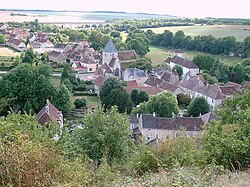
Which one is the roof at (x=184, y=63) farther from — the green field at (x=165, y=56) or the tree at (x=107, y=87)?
the tree at (x=107, y=87)

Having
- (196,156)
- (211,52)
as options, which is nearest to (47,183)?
(196,156)

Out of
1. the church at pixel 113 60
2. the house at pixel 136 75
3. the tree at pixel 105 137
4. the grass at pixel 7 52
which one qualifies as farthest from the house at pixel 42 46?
the tree at pixel 105 137

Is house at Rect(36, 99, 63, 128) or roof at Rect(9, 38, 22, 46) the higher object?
house at Rect(36, 99, 63, 128)

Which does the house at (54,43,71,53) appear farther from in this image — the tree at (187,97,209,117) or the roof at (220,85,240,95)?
the tree at (187,97,209,117)

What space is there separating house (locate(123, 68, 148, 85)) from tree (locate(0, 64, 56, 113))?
1551 centimetres

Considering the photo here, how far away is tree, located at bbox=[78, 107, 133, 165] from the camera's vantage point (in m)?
12.8

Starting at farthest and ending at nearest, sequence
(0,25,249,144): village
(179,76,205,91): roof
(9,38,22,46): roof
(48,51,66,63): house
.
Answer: (9,38,22,46): roof
(48,51,66,63): house
(179,76,205,91): roof
(0,25,249,144): village

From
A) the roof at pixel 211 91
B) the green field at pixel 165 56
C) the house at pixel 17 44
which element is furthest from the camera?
the house at pixel 17 44

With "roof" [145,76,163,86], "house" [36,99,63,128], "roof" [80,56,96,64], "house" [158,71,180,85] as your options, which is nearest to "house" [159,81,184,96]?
"roof" [145,76,163,86]

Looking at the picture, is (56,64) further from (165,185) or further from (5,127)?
(165,185)

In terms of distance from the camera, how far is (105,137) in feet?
42.9

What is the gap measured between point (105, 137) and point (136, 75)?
3366cm

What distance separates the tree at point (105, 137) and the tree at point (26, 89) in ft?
64.1

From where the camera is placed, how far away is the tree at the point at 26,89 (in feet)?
106
